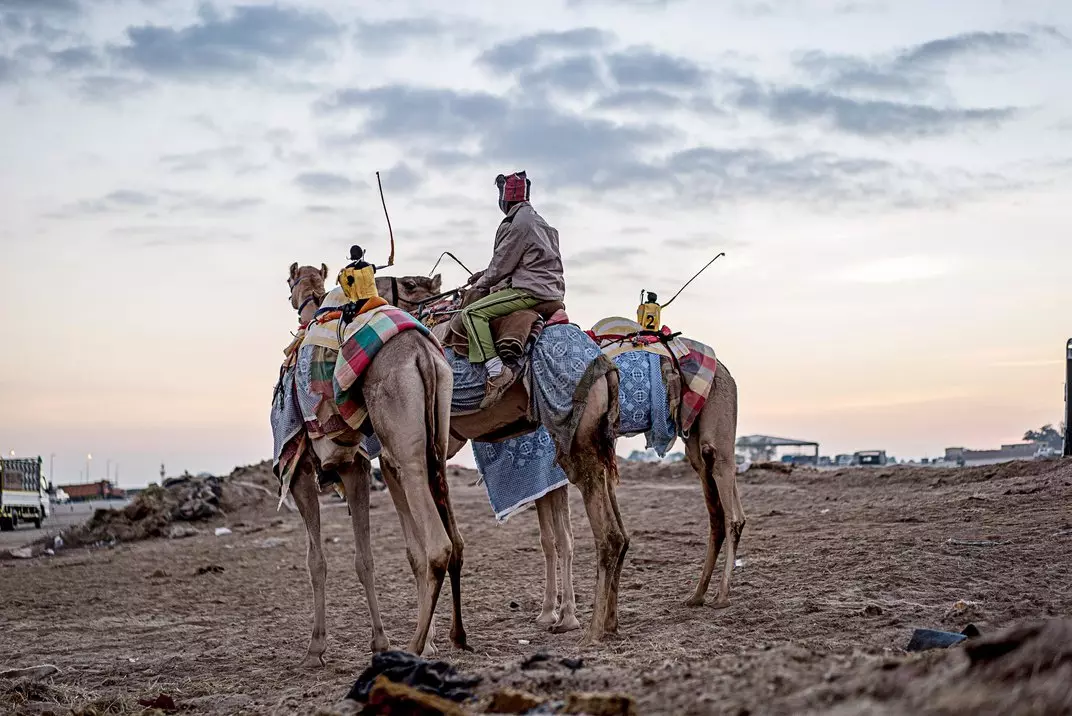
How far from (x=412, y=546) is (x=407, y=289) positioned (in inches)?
114

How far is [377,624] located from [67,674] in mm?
2335

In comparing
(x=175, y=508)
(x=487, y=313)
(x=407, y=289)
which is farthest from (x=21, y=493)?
(x=487, y=313)

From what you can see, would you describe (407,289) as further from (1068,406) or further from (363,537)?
(1068,406)

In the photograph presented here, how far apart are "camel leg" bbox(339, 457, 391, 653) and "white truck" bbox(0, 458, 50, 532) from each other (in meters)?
24.9

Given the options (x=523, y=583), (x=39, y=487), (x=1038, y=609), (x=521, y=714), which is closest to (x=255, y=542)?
(x=523, y=583)

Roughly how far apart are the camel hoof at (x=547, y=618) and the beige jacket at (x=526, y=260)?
2677mm

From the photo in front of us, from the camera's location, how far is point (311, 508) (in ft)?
28.5

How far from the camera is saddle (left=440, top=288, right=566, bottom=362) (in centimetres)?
905

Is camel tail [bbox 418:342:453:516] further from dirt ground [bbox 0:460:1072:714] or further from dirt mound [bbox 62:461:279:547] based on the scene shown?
dirt mound [bbox 62:461:279:547]

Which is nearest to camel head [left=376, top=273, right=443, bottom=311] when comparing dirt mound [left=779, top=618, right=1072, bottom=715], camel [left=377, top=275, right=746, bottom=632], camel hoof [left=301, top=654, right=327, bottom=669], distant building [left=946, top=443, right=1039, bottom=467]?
camel [left=377, top=275, right=746, bottom=632]

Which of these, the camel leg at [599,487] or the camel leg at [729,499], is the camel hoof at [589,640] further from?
the camel leg at [729,499]

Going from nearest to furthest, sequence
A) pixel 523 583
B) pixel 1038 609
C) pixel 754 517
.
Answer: pixel 1038 609 < pixel 523 583 < pixel 754 517

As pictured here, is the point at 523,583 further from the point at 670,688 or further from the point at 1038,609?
the point at 670,688

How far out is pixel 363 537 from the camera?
28.3 ft
